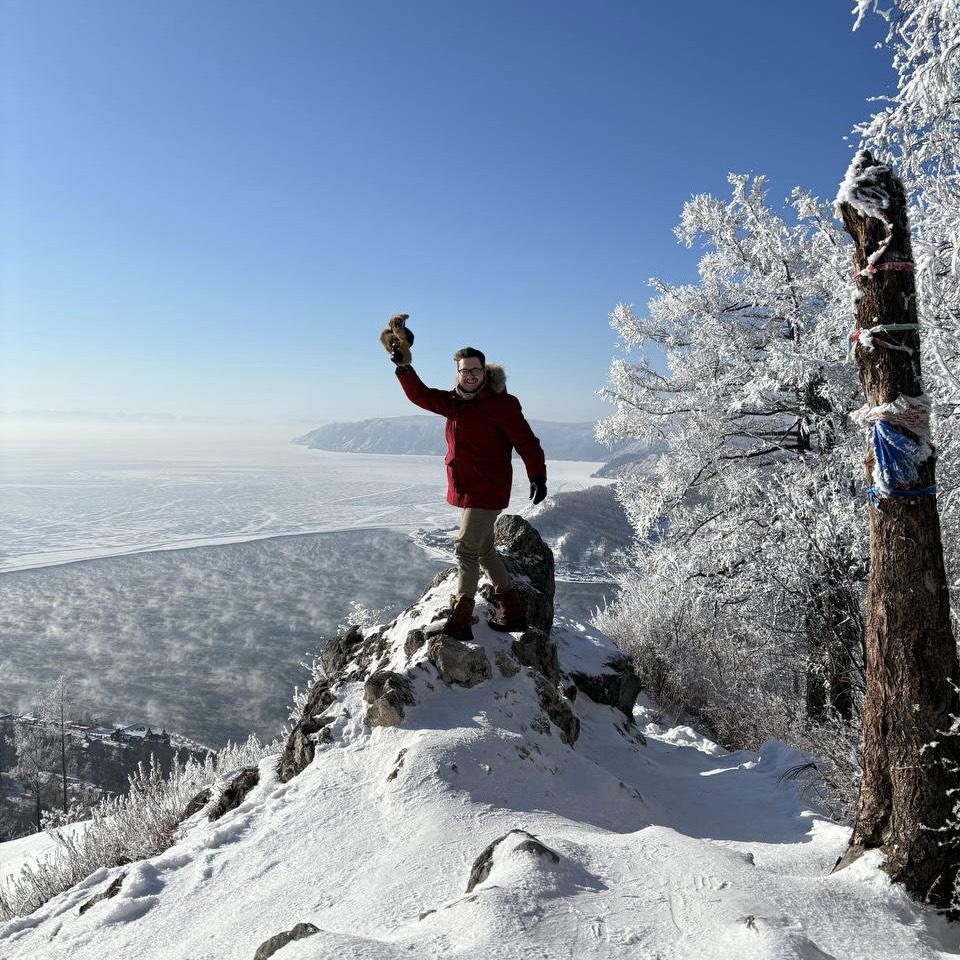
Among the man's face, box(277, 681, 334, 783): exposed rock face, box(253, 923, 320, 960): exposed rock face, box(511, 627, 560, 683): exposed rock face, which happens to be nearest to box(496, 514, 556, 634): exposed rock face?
box(511, 627, 560, 683): exposed rock face

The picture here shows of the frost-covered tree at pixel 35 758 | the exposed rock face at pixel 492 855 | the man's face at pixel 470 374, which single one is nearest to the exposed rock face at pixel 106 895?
the exposed rock face at pixel 492 855

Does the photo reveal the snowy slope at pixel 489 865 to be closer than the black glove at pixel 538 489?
Yes

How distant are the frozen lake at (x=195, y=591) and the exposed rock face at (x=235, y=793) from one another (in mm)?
17163

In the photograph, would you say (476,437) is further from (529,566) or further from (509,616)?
(529,566)

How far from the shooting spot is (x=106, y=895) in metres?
3.87

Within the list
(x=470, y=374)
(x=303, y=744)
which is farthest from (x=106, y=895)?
(x=470, y=374)

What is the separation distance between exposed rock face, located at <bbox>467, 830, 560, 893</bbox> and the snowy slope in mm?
16

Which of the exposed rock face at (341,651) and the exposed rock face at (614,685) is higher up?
the exposed rock face at (341,651)

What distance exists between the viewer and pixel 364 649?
6332mm

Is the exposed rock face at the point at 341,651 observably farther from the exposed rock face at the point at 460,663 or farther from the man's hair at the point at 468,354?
the man's hair at the point at 468,354

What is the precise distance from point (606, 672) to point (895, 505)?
199 inches

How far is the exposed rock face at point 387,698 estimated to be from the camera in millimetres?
4723

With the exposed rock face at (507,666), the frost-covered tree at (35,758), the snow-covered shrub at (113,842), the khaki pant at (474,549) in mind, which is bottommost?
the frost-covered tree at (35,758)

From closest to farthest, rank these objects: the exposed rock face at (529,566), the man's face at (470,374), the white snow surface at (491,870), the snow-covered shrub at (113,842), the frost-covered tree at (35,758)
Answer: the white snow surface at (491,870) → the man's face at (470,374) → the snow-covered shrub at (113,842) → the exposed rock face at (529,566) → the frost-covered tree at (35,758)
